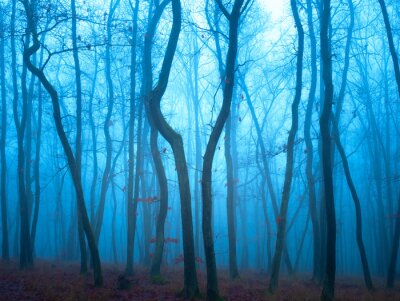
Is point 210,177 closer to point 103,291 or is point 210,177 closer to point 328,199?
point 328,199

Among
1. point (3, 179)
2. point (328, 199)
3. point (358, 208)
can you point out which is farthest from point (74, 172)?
point (358, 208)

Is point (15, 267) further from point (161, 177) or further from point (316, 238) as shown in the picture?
point (316, 238)

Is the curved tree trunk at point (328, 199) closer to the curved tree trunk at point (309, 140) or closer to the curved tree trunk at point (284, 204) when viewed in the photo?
the curved tree trunk at point (284, 204)

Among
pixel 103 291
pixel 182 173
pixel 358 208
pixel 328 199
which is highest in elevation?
pixel 182 173

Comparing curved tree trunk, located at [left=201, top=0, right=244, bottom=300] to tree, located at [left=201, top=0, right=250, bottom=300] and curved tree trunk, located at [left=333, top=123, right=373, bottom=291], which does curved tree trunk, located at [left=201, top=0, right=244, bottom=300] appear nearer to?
tree, located at [left=201, top=0, right=250, bottom=300]

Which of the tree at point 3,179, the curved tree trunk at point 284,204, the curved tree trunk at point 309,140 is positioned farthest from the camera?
the tree at point 3,179

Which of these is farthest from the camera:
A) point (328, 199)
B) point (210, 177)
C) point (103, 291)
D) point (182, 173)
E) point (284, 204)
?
point (284, 204)

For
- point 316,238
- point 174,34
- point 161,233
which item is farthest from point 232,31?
point 316,238

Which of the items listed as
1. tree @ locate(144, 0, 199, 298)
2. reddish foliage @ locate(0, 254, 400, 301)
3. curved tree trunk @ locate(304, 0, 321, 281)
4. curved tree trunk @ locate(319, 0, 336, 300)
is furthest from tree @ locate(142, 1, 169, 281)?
curved tree trunk @ locate(304, 0, 321, 281)

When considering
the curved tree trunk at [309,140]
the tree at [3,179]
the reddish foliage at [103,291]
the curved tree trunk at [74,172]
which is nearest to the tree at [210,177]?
the reddish foliage at [103,291]

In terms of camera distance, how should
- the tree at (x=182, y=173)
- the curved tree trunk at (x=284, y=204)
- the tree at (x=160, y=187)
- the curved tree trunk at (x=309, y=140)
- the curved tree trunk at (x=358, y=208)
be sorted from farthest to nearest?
the curved tree trunk at (x=309, y=140) → the curved tree trunk at (x=358, y=208) → the tree at (x=160, y=187) → the curved tree trunk at (x=284, y=204) → the tree at (x=182, y=173)

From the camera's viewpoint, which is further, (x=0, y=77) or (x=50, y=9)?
(x=0, y=77)

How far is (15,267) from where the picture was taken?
50.2 feet

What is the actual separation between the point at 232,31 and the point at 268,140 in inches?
811
